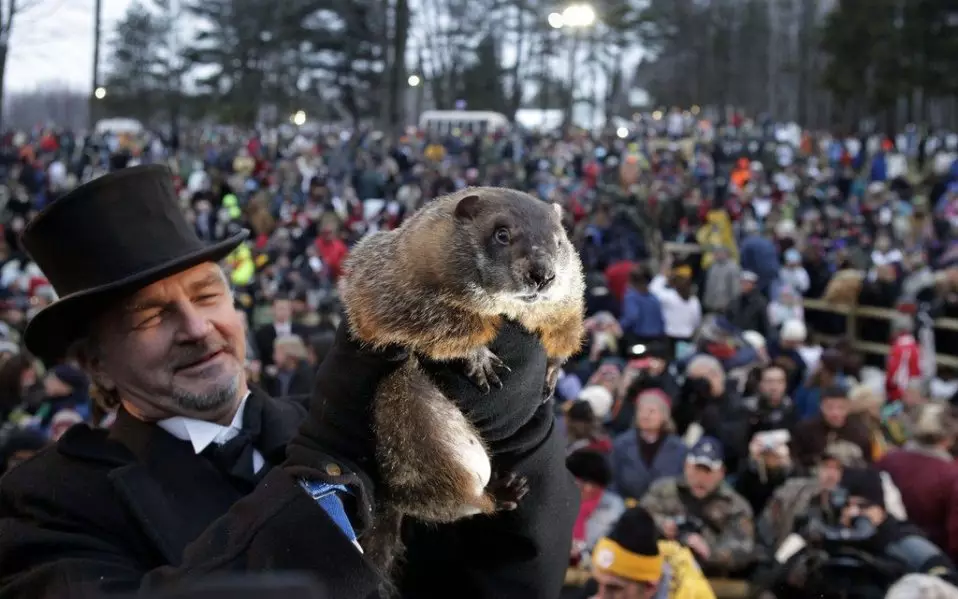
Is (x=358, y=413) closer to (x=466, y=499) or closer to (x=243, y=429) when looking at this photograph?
(x=466, y=499)

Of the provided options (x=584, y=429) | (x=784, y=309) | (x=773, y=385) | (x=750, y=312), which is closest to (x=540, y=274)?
(x=584, y=429)

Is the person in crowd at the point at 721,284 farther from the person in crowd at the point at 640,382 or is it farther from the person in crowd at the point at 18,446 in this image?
the person in crowd at the point at 18,446

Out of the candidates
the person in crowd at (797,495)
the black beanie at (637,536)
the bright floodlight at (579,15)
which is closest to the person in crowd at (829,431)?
the person in crowd at (797,495)

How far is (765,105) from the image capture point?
69312 millimetres

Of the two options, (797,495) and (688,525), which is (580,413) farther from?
(797,495)

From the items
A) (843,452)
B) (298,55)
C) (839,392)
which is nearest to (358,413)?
(843,452)

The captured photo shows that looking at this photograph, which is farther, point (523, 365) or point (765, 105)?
point (765, 105)

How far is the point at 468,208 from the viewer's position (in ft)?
7.73

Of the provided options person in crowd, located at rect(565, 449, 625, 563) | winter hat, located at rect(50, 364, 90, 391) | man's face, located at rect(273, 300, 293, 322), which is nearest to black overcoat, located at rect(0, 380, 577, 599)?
person in crowd, located at rect(565, 449, 625, 563)

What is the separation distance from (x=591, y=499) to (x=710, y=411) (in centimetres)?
222

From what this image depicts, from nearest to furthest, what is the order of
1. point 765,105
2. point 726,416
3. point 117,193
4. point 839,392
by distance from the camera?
point 117,193 → point 839,392 → point 726,416 → point 765,105

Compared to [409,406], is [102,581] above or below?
below

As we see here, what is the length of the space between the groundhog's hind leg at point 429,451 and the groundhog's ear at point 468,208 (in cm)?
42

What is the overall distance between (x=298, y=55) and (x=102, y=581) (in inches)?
1930
